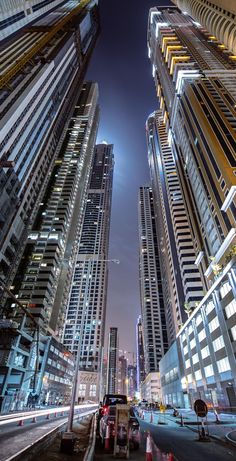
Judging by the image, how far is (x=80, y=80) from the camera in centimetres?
14938

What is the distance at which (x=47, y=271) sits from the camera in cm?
8788

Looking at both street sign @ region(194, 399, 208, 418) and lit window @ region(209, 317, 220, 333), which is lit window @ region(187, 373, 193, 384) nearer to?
lit window @ region(209, 317, 220, 333)

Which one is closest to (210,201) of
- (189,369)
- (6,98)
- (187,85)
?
(189,369)

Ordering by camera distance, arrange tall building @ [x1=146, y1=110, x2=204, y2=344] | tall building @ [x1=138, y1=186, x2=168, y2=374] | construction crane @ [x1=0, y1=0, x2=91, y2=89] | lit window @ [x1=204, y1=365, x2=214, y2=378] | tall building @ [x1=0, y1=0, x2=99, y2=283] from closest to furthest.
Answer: lit window @ [x1=204, y1=365, x2=214, y2=378]
tall building @ [x1=0, y1=0, x2=99, y2=283]
construction crane @ [x1=0, y1=0, x2=91, y2=89]
tall building @ [x1=146, y1=110, x2=204, y2=344]
tall building @ [x1=138, y1=186, x2=168, y2=374]

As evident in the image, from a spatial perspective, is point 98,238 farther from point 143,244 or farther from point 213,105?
point 213,105

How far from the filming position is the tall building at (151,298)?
135375 millimetres

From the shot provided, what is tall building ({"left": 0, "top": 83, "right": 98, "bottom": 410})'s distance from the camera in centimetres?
5584

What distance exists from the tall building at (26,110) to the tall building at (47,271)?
764 cm

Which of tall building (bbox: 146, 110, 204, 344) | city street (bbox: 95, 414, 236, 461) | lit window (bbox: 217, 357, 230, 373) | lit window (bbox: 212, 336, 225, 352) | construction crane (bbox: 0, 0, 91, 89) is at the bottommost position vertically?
city street (bbox: 95, 414, 236, 461)

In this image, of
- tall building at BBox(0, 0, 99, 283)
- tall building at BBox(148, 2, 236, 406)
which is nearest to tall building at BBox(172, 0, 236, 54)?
tall building at BBox(148, 2, 236, 406)

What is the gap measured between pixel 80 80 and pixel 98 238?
9844 cm

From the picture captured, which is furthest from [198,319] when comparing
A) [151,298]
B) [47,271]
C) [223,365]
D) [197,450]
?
[151,298]

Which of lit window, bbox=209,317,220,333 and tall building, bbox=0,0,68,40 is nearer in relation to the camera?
lit window, bbox=209,317,220,333

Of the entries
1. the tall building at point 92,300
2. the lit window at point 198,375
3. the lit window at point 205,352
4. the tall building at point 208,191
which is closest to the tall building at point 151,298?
the tall building at point 92,300
